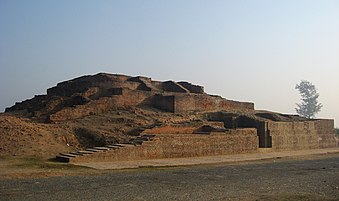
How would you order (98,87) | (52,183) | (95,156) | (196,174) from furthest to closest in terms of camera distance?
(98,87) < (95,156) < (196,174) < (52,183)

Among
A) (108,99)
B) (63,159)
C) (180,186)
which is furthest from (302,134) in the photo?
(180,186)

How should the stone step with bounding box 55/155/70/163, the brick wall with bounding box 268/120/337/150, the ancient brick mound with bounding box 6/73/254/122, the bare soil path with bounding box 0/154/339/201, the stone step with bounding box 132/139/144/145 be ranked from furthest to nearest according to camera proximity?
the brick wall with bounding box 268/120/337/150 → the ancient brick mound with bounding box 6/73/254/122 → the stone step with bounding box 132/139/144/145 → the stone step with bounding box 55/155/70/163 → the bare soil path with bounding box 0/154/339/201

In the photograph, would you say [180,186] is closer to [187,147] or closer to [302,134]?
[187,147]

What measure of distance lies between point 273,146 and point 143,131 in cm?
834

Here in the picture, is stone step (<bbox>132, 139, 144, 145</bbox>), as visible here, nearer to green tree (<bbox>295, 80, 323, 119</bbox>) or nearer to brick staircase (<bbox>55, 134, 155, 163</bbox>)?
brick staircase (<bbox>55, 134, 155, 163</bbox>)

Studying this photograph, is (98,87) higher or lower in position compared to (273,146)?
higher

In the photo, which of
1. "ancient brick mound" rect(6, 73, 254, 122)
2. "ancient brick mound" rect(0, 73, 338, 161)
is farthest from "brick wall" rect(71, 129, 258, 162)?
"ancient brick mound" rect(6, 73, 254, 122)

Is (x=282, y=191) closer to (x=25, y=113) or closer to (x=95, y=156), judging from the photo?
(x=95, y=156)

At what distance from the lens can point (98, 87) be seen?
975 inches

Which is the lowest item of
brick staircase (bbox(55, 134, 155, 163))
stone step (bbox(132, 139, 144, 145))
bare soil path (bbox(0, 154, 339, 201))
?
bare soil path (bbox(0, 154, 339, 201))

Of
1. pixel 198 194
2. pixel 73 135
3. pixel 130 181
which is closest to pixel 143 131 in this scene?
pixel 73 135

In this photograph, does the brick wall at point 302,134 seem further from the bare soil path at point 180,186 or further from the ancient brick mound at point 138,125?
the bare soil path at point 180,186

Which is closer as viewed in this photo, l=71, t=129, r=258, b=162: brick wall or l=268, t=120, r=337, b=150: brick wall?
l=71, t=129, r=258, b=162: brick wall

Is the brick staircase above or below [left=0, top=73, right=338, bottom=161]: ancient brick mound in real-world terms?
below
